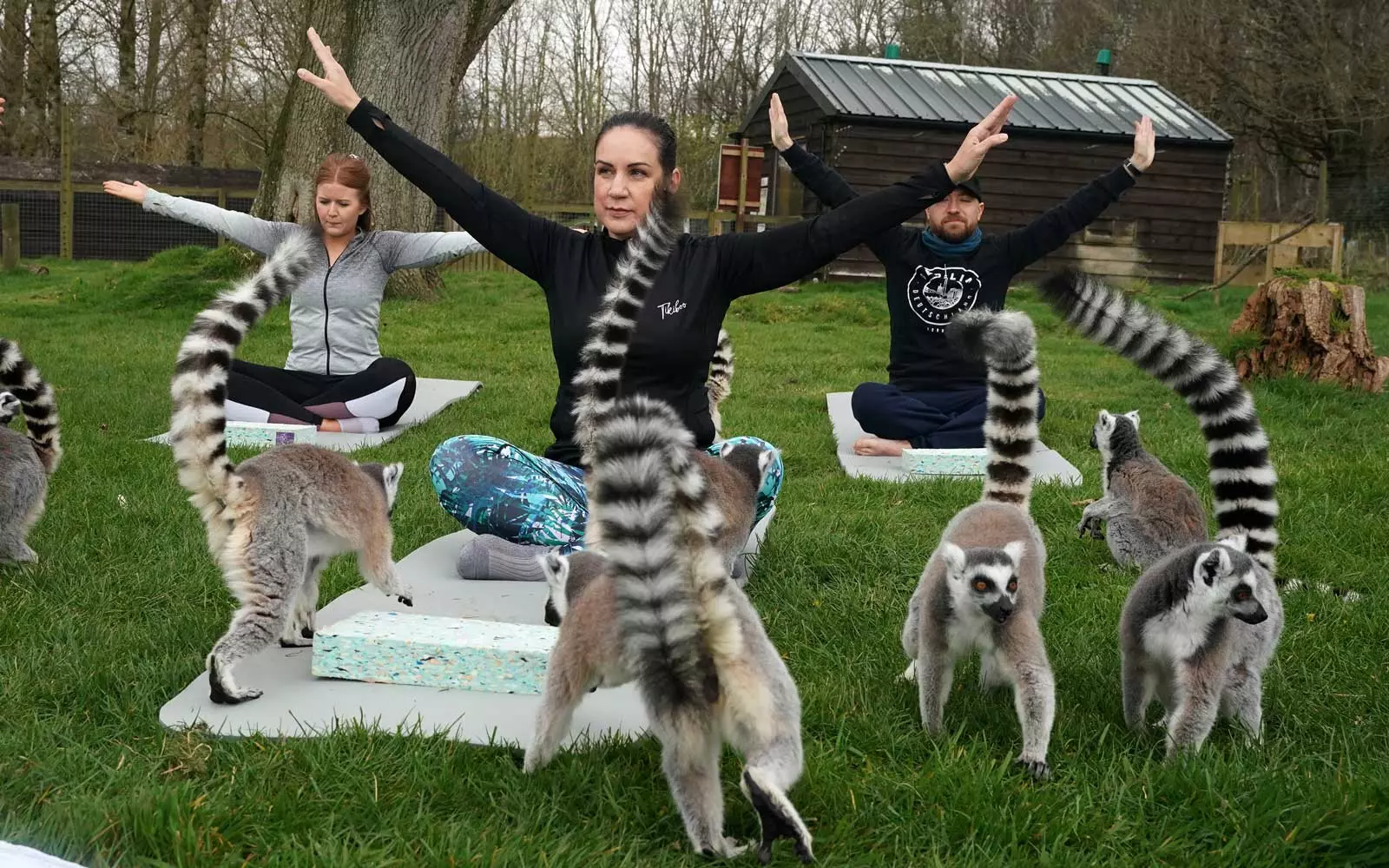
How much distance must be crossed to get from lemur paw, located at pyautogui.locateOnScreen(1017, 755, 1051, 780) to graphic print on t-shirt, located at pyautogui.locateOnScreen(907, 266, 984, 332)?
141 inches

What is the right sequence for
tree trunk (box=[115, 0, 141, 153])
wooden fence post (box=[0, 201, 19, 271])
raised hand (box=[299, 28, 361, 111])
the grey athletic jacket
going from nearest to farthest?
raised hand (box=[299, 28, 361, 111]) → the grey athletic jacket → wooden fence post (box=[0, 201, 19, 271]) → tree trunk (box=[115, 0, 141, 153])

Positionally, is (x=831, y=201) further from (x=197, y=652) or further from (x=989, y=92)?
(x=989, y=92)

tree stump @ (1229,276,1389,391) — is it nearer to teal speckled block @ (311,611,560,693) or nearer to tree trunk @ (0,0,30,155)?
teal speckled block @ (311,611,560,693)

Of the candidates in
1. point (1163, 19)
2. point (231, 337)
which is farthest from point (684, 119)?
point (231, 337)

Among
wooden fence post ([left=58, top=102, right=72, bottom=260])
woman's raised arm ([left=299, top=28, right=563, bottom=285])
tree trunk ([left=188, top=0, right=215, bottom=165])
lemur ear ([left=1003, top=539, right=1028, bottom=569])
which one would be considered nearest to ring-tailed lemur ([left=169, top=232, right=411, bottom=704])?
woman's raised arm ([left=299, top=28, right=563, bottom=285])

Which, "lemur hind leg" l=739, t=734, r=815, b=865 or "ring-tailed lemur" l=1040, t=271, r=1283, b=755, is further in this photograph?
"ring-tailed lemur" l=1040, t=271, r=1283, b=755

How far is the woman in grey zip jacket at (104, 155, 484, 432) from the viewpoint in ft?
19.7

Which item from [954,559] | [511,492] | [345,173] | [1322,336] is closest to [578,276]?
[511,492]

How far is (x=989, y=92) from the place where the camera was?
17.6m

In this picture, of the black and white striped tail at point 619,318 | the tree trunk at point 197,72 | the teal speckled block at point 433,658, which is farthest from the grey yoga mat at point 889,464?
the tree trunk at point 197,72

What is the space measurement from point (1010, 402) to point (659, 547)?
6.56 ft

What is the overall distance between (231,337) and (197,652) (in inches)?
34.8

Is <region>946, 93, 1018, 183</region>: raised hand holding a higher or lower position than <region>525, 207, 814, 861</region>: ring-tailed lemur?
higher

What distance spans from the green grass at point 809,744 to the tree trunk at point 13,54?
61.0 feet
